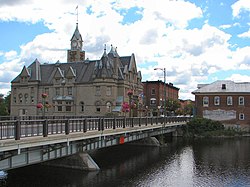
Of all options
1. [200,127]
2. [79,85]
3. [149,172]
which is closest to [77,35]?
[79,85]

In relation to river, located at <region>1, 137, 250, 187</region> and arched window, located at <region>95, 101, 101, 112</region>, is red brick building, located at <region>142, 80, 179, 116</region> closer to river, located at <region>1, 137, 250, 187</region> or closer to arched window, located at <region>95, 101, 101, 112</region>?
arched window, located at <region>95, 101, 101, 112</region>

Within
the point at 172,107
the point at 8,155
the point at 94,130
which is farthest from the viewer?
the point at 172,107

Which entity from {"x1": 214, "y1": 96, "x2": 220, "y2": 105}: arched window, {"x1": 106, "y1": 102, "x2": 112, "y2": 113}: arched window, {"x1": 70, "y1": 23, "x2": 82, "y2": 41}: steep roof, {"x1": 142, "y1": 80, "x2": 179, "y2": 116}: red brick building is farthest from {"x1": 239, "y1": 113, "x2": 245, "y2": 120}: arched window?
{"x1": 70, "y1": 23, "x2": 82, "y2": 41}: steep roof

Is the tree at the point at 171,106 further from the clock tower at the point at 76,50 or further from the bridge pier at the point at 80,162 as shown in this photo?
the bridge pier at the point at 80,162

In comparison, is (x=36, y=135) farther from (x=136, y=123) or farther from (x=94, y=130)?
(x=136, y=123)

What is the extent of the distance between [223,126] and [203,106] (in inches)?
280

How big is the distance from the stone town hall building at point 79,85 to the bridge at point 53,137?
29479 millimetres

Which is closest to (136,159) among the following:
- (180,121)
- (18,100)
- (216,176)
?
(216,176)

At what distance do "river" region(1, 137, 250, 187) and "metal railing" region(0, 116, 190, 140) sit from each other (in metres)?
3.72

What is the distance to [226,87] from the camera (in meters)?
65.7

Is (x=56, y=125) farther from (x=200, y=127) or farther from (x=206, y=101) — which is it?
(x=206, y=101)

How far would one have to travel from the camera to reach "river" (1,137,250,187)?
72.3 ft

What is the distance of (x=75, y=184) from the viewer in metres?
21.2

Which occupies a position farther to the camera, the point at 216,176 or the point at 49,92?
the point at 49,92
